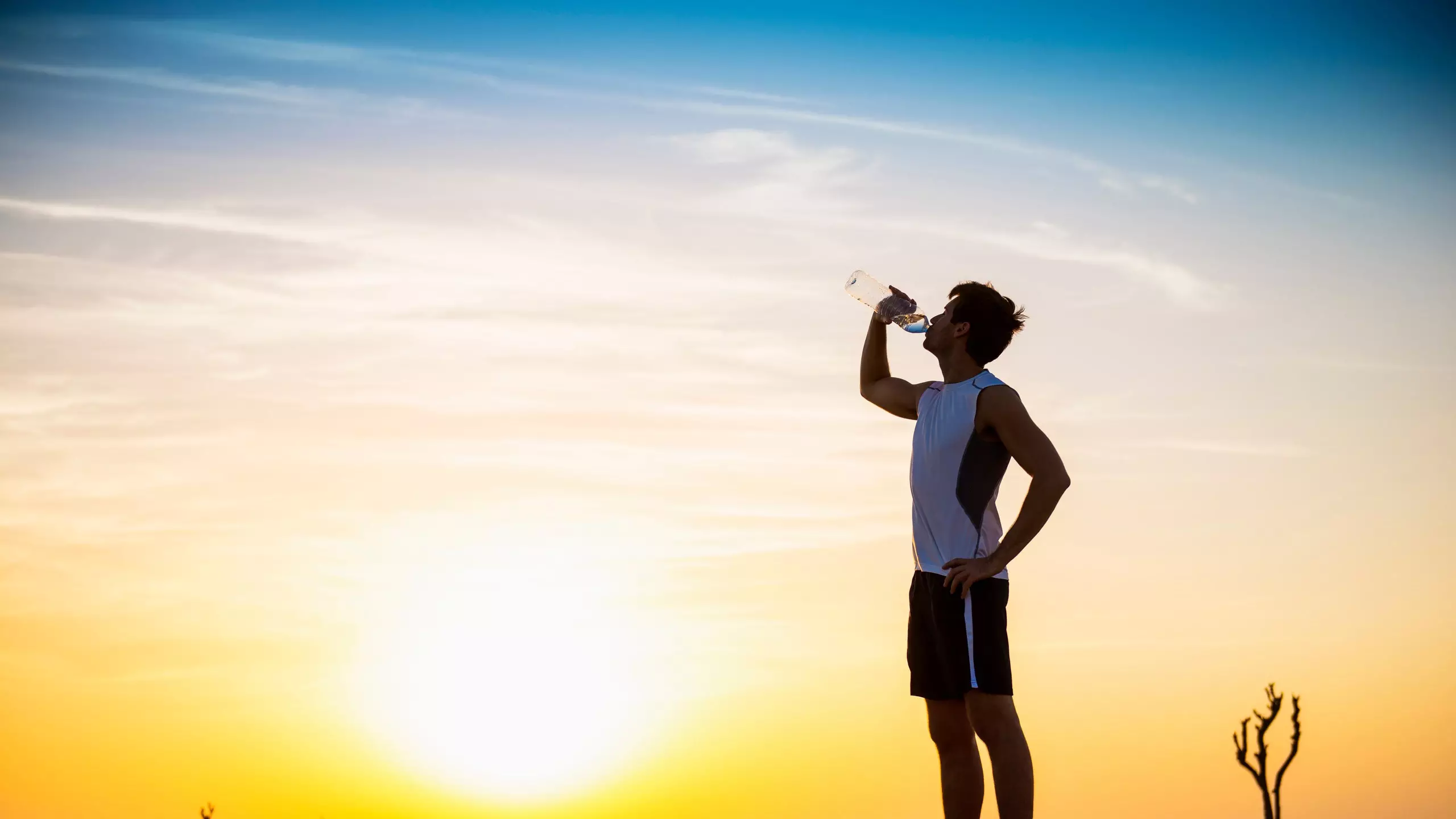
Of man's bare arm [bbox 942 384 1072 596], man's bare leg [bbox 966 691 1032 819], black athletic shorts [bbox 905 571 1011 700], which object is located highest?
man's bare arm [bbox 942 384 1072 596]

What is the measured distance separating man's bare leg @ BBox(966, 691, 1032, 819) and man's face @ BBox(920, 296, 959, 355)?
117 centimetres

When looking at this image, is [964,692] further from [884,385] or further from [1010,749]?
[884,385]

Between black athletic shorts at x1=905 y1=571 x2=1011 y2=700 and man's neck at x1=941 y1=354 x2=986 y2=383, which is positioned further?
man's neck at x1=941 y1=354 x2=986 y2=383

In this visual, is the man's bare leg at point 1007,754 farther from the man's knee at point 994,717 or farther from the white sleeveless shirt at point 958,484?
the white sleeveless shirt at point 958,484

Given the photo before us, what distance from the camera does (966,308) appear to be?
15.1ft

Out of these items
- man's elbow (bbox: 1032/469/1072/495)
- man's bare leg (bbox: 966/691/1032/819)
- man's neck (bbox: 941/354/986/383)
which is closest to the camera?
man's bare leg (bbox: 966/691/1032/819)

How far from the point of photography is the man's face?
4.62 metres

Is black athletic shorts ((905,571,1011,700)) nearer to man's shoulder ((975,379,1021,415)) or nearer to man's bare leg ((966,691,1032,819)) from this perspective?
man's bare leg ((966,691,1032,819))

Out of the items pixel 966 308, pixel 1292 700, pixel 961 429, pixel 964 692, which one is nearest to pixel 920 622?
pixel 964 692

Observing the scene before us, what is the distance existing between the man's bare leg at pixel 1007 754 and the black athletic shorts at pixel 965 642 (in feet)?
0.16

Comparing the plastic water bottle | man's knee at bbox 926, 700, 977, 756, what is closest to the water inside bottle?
the plastic water bottle

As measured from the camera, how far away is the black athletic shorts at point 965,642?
167 inches

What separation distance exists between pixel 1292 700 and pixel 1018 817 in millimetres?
22577

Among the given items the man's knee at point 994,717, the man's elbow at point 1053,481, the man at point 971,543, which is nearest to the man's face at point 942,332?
the man at point 971,543
